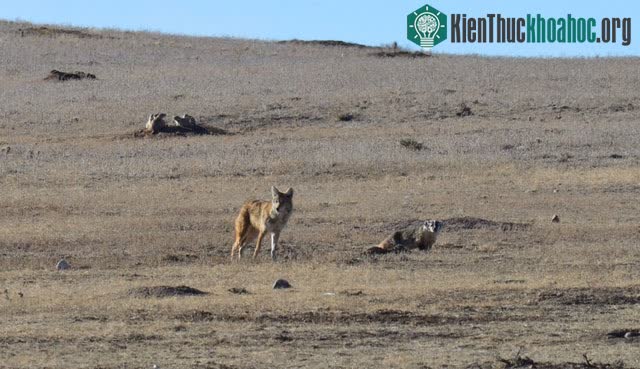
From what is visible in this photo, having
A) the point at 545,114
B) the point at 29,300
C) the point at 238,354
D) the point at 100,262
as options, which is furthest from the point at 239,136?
the point at 238,354

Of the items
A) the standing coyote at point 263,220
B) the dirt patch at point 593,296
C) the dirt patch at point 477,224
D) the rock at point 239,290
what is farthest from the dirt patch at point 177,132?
the dirt patch at point 593,296

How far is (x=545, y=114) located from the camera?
3497cm

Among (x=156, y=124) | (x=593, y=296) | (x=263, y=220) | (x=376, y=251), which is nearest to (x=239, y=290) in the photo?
(x=593, y=296)

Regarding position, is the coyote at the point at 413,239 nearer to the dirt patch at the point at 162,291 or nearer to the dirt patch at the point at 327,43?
the dirt patch at the point at 162,291

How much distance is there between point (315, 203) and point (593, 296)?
1030 centimetres

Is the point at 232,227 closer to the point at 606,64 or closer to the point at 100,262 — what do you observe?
the point at 100,262

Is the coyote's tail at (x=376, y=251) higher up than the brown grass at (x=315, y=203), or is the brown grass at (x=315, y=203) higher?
the brown grass at (x=315, y=203)

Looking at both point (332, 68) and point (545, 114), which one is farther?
point (332, 68)

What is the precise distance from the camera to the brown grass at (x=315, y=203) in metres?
10.8

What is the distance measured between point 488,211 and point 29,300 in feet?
35.0

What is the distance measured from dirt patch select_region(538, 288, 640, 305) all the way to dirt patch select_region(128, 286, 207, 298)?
9.40 ft
